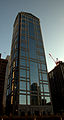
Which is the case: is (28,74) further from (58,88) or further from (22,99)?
(58,88)

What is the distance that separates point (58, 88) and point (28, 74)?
148 ft

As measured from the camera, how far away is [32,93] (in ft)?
238

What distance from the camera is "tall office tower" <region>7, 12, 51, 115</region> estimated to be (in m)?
67.9

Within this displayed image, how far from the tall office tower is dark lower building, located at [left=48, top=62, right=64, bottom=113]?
80.7ft

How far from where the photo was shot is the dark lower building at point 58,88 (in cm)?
9818

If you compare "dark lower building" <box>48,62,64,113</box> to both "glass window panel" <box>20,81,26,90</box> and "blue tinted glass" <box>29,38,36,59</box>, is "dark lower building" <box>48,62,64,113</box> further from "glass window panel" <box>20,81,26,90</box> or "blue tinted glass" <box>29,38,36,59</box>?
"glass window panel" <box>20,81,26,90</box>

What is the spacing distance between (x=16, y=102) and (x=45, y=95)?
22.7m

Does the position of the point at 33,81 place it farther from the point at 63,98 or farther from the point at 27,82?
the point at 63,98

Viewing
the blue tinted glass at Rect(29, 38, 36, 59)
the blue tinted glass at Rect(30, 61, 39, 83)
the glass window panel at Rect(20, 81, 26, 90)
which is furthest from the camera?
the blue tinted glass at Rect(29, 38, 36, 59)

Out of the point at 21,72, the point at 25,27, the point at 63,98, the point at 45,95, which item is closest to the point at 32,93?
the point at 45,95

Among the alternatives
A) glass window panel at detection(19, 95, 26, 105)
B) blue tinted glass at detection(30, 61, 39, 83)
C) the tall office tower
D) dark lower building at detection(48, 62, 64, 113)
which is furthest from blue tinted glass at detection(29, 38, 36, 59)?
glass window panel at detection(19, 95, 26, 105)

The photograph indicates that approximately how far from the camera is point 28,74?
78.9m

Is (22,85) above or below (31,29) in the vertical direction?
below

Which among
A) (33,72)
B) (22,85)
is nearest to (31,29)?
(33,72)
